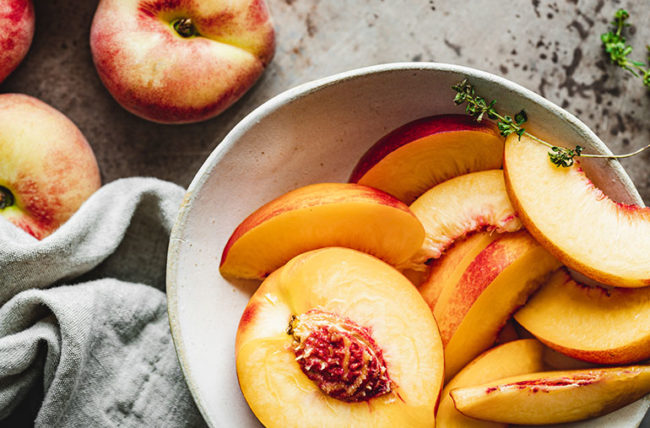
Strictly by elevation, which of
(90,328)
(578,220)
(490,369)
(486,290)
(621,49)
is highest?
(621,49)

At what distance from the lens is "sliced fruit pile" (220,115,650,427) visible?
68cm

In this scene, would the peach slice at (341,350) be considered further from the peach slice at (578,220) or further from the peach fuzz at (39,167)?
the peach fuzz at (39,167)

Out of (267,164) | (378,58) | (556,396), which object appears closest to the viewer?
(556,396)

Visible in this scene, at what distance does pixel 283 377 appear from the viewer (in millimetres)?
691

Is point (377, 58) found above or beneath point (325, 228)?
above

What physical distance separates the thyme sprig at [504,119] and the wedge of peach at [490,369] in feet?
0.81

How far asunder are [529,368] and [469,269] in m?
0.16

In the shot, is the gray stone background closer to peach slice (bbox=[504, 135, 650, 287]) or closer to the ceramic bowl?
the ceramic bowl

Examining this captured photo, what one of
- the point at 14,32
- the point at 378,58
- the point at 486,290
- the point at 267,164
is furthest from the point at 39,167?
the point at 486,290

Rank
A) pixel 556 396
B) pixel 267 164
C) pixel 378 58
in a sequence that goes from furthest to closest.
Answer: pixel 378 58 → pixel 267 164 → pixel 556 396

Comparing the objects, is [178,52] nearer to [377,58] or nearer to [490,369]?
[377,58]

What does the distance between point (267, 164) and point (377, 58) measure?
0.97 ft

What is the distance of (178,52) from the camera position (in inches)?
33.7

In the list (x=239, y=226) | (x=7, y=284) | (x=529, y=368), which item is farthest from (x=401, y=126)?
(x=7, y=284)
